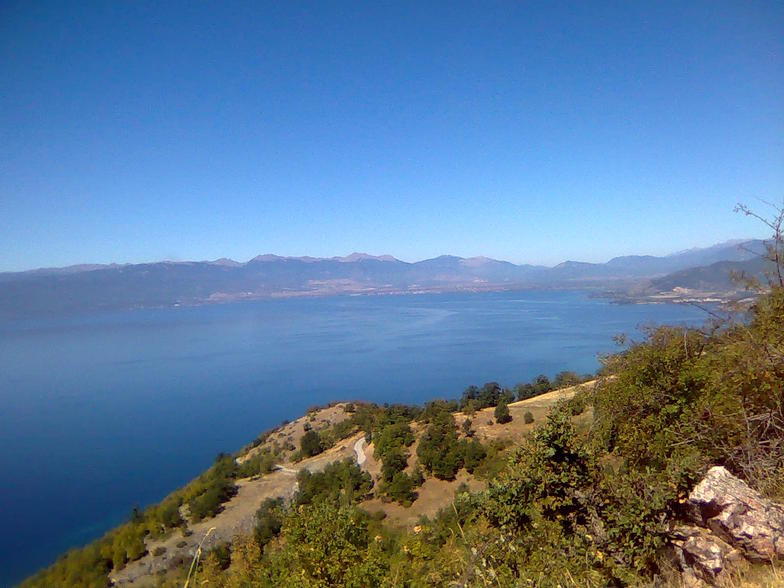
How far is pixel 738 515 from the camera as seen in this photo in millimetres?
3691

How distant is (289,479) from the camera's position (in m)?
20.7

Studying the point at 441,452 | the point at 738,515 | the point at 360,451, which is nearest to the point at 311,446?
the point at 360,451

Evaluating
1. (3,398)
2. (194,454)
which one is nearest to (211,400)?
(194,454)

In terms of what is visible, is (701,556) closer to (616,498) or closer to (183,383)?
(616,498)

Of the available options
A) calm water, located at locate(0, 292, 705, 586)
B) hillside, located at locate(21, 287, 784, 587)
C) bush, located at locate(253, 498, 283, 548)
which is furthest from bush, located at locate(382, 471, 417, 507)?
calm water, located at locate(0, 292, 705, 586)

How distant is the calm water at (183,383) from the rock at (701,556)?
703 cm

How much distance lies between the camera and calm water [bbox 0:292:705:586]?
27109 mm

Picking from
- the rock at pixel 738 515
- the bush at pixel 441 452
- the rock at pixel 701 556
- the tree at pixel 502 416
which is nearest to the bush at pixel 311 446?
the bush at pixel 441 452

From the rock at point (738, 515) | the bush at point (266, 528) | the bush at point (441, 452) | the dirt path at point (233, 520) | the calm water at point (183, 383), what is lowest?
the calm water at point (183, 383)

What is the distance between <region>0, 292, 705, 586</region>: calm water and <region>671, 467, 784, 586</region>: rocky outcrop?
6.66m

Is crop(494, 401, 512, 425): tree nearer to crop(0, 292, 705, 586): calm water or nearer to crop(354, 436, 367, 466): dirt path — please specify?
crop(354, 436, 367, 466): dirt path

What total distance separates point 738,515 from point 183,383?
6033 centimetres

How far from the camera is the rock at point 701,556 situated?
136 inches

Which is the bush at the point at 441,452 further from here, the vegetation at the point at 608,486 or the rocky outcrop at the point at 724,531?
the rocky outcrop at the point at 724,531
